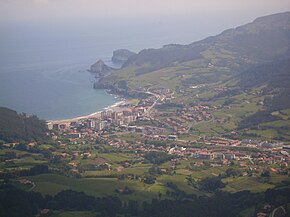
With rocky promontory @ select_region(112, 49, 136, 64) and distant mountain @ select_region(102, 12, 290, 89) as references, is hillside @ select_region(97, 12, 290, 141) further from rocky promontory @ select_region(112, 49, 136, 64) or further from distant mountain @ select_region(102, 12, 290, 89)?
rocky promontory @ select_region(112, 49, 136, 64)

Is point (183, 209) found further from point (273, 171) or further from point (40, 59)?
point (40, 59)

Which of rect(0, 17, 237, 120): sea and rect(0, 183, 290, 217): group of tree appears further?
rect(0, 17, 237, 120): sea

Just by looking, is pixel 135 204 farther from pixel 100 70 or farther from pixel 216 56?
pixel 100 70

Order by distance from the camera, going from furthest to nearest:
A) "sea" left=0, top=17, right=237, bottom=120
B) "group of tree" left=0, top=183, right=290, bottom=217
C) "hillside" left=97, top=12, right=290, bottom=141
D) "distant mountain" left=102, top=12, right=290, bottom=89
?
"distant mountain" left=102, top=12, right=290, bottom=89
"sea" left=0, top=17, right=237, bottom=120
"hillside" left=97, top=12, right=290, bottom=141
"group of tree" left=0, top=183, right=290, bottom=217

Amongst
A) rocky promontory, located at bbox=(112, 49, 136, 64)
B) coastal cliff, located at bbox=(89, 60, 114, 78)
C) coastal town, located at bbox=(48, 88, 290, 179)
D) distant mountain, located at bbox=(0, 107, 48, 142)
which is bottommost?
coastal town, located at bbox=(48, 88, 290, 179)

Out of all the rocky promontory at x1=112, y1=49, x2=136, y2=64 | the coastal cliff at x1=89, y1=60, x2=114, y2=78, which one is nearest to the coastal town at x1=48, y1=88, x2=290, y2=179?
the coastal cliff at x1=89, y1=60, x2=114, y2=78

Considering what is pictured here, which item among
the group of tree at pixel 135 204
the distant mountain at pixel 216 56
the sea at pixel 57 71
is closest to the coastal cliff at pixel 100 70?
the sea at pixel 57 71
